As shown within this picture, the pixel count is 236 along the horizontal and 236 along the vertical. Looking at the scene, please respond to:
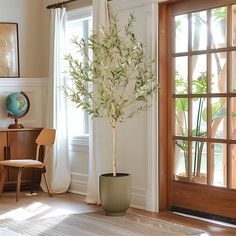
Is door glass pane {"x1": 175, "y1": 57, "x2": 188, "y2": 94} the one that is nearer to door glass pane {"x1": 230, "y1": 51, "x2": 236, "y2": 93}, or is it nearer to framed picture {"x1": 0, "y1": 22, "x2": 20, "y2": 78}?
door glass pane {"x1": 230, "y1": 51, "x2": 236, "y2": 93}

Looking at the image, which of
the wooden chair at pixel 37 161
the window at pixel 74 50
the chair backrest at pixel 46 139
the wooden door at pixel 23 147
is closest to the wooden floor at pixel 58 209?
the wooden chair at pixel 37 161

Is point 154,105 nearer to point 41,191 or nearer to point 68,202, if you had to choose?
point 68,202

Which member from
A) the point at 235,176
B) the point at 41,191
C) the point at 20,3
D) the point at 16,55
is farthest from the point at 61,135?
the point at 235,176

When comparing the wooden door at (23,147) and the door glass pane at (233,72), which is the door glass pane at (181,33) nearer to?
the door glass pane at (233,72)

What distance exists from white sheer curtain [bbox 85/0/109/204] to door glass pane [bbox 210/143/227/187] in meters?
1.52

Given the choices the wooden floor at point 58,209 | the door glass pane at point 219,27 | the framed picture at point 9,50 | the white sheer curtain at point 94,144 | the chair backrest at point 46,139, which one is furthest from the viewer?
the framed picture at point 9,50

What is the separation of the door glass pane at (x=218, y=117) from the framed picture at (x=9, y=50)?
3.25m

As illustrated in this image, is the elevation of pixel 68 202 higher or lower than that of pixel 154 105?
lower

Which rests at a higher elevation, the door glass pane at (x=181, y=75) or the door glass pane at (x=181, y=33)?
the door glass pane at (x=181, y=33)

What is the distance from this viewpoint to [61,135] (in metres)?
7.12

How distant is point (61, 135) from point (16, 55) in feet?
4.45

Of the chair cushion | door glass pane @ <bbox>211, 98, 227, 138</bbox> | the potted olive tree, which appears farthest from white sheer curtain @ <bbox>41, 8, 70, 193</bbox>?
door glass pane @ <bbox>211, 98, 227, 138</bbox>

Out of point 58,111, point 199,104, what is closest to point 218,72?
point 199,104

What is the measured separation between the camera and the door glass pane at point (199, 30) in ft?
17.8
